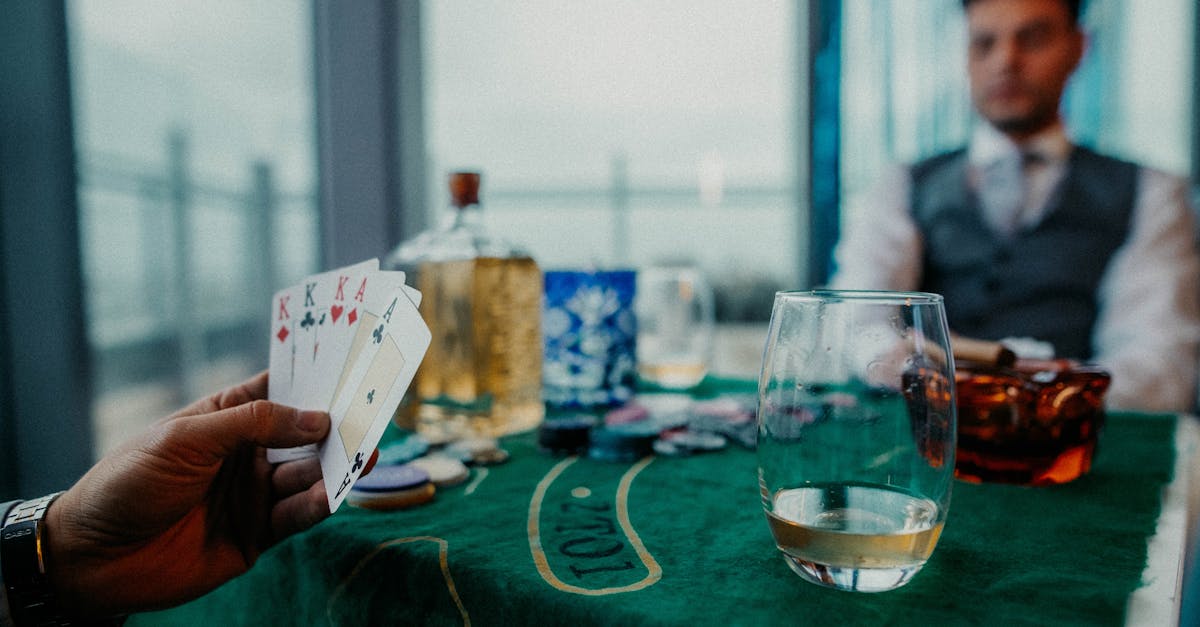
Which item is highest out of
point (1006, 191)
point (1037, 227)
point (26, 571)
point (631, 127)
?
point (631, 127)

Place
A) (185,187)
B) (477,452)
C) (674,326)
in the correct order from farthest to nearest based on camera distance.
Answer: (185,187), (674,326), (477,452)

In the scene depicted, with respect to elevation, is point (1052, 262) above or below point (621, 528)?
above

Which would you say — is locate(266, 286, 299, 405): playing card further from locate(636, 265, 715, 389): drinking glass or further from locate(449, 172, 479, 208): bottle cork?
locate(636, 265, 715, 389): drinking glass

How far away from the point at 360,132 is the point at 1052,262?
2254 millimetres

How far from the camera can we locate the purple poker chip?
0.64m

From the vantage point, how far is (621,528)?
573 mm

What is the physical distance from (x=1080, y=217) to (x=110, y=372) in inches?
110

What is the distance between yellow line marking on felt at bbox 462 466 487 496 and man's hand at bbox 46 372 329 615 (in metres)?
0.14

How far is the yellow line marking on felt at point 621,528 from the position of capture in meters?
0.46

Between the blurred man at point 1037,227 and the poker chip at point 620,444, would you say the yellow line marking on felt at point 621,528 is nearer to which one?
the poker chip at point 620,444

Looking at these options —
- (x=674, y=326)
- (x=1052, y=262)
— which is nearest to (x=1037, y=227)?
(x=1052, y=262)

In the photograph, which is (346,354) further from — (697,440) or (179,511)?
(697,440)

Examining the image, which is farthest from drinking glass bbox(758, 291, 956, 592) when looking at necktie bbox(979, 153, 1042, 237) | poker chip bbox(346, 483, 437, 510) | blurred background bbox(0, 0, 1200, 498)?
necktie bbox(979, 153, 1042, 237)

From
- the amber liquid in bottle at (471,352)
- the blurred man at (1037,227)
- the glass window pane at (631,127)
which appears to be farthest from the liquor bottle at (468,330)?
the blurred man at (1037,227)
